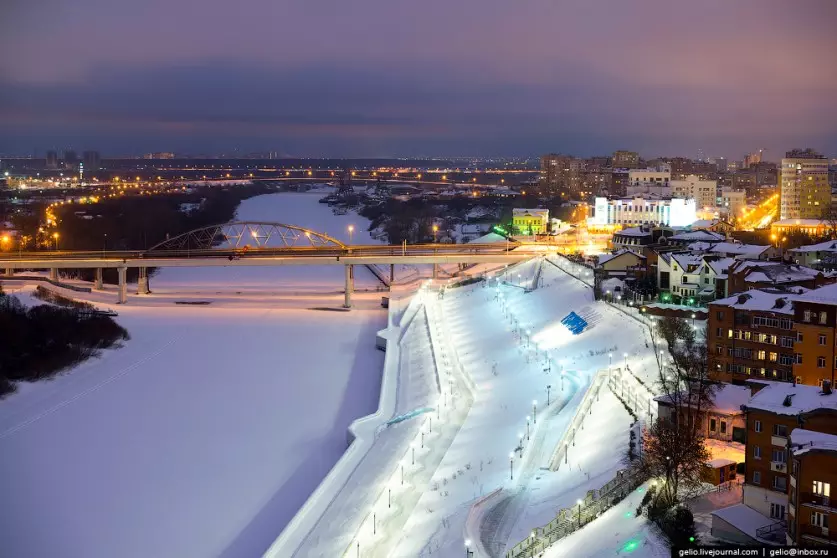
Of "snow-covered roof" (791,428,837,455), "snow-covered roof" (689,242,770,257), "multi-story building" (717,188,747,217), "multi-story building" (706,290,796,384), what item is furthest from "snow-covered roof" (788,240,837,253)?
"multi-story building" (717,188,747,217)

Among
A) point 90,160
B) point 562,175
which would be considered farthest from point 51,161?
point 562,175

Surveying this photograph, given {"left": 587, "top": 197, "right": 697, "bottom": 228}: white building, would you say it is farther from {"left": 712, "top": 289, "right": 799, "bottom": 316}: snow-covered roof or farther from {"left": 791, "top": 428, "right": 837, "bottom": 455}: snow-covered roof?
{"left": 791, "top": 428, "right": 837, "bottom": 455}: snow-covered roof

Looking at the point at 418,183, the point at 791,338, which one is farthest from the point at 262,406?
the point at 418,183

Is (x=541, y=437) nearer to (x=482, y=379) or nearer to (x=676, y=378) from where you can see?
(x=676, y=378)

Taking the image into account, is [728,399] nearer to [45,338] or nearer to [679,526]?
[679,526]

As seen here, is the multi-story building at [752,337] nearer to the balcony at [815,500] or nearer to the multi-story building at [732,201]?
the balcony at [815,500]

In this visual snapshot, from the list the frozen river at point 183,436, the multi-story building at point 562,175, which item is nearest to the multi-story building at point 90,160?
the multi-story building at point 562,175

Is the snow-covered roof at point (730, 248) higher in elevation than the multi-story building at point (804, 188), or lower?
lower
